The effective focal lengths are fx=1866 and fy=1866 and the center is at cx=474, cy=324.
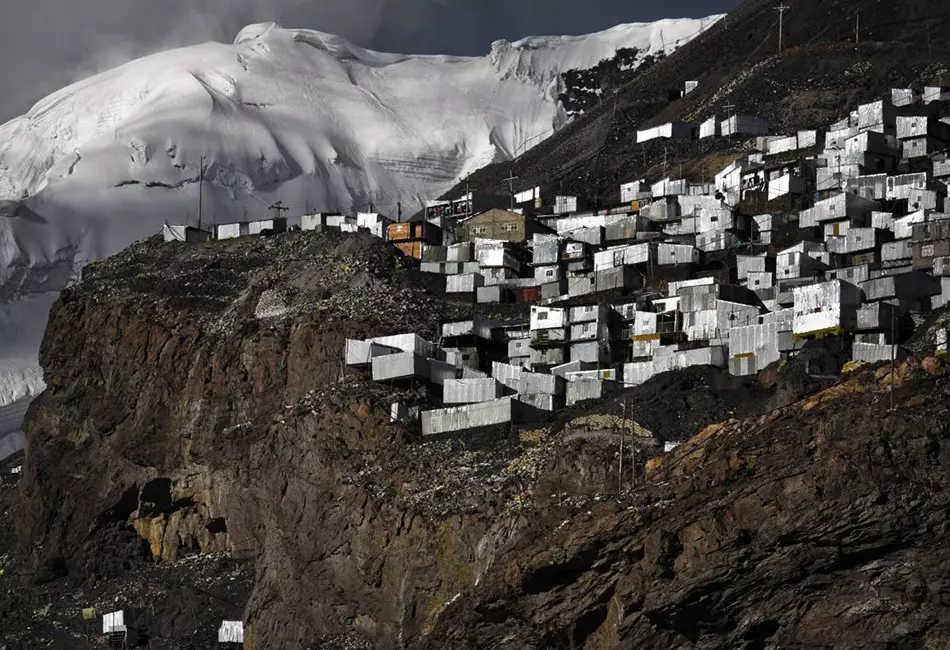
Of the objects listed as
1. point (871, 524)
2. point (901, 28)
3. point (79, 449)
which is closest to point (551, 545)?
point (871, 524)

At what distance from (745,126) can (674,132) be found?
4932 millimetres

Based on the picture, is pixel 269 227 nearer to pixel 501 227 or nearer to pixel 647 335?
pixel 501 227

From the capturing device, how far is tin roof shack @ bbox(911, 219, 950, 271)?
6162cm

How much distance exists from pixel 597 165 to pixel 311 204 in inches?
2269

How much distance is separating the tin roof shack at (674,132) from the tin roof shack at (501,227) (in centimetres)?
1798

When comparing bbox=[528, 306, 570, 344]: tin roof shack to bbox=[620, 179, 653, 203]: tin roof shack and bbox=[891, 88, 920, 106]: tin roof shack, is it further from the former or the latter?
bbox=[891, 88, 920, 106]: tin roof shack

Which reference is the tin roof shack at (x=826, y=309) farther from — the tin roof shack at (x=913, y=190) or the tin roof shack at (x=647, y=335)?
the tin roof shack at (x=913, y=190)

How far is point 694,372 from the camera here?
55781mm

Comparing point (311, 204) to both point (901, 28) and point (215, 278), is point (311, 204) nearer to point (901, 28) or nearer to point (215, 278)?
point (901, 28)

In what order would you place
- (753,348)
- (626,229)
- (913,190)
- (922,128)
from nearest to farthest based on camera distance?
(753,348) → (913,190) → (626,229) → (922,128)

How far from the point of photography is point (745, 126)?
311 ft

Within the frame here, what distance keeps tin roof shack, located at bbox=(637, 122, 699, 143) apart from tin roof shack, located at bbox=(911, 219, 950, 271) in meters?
34.8

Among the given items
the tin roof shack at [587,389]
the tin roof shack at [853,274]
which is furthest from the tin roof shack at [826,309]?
the tin roof shack at [587,389]


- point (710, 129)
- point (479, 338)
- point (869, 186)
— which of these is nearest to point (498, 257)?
point (479, 338)
